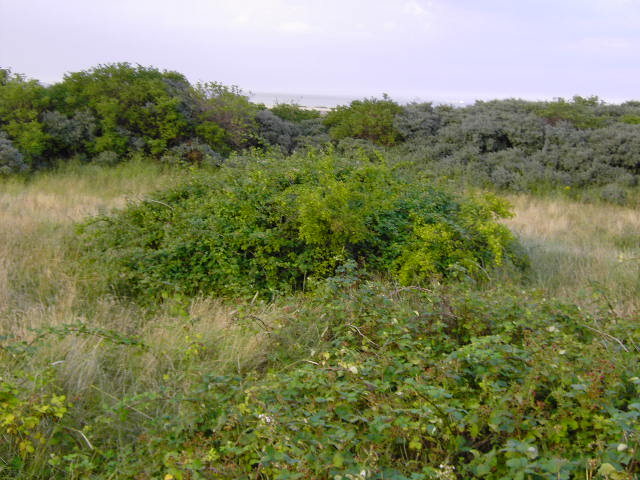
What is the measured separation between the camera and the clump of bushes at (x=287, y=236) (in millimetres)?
5309

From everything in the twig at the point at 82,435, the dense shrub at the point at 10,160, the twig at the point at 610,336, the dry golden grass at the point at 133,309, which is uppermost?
the dense shrub at the point at 10,160

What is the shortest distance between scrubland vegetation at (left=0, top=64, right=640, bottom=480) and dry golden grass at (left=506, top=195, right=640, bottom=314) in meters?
0.05

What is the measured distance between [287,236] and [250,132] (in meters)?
5.17

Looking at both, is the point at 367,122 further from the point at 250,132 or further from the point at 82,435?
the point at 82,435

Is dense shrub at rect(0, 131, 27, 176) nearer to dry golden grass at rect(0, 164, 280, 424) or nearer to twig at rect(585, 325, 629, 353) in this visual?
dry golden grass at rect(0, 164, 280, 424)

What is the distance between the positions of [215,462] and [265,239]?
2.91m

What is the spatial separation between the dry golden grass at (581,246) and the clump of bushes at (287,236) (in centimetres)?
68

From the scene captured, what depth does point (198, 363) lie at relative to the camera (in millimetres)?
3699

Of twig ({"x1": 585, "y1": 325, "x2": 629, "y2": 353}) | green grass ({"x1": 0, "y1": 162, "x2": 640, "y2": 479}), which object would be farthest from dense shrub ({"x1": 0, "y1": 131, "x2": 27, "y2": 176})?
twig ({"x1": 585, "y1": 325, "x2": 629, "y2": 353})

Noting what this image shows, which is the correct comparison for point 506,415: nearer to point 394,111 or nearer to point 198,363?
point 198,363

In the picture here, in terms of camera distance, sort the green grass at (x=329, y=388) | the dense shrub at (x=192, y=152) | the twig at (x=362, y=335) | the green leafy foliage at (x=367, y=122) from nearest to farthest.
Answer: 1. the green grass at (x=329, y=388)
2. the twig at (x=362, y=335)
3. the dense shrub at (x=192, y=152)
4. the green leafy foliage at (x=367, y=122)

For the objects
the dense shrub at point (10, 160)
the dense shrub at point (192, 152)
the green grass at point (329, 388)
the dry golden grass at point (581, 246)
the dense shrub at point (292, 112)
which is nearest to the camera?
the green grass at point (329, 388)

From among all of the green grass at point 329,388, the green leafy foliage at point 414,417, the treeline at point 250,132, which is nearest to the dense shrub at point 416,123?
the treeline at point 250,132

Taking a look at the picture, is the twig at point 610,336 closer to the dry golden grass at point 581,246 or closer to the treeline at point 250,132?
the dry golden grass at point 581,246
